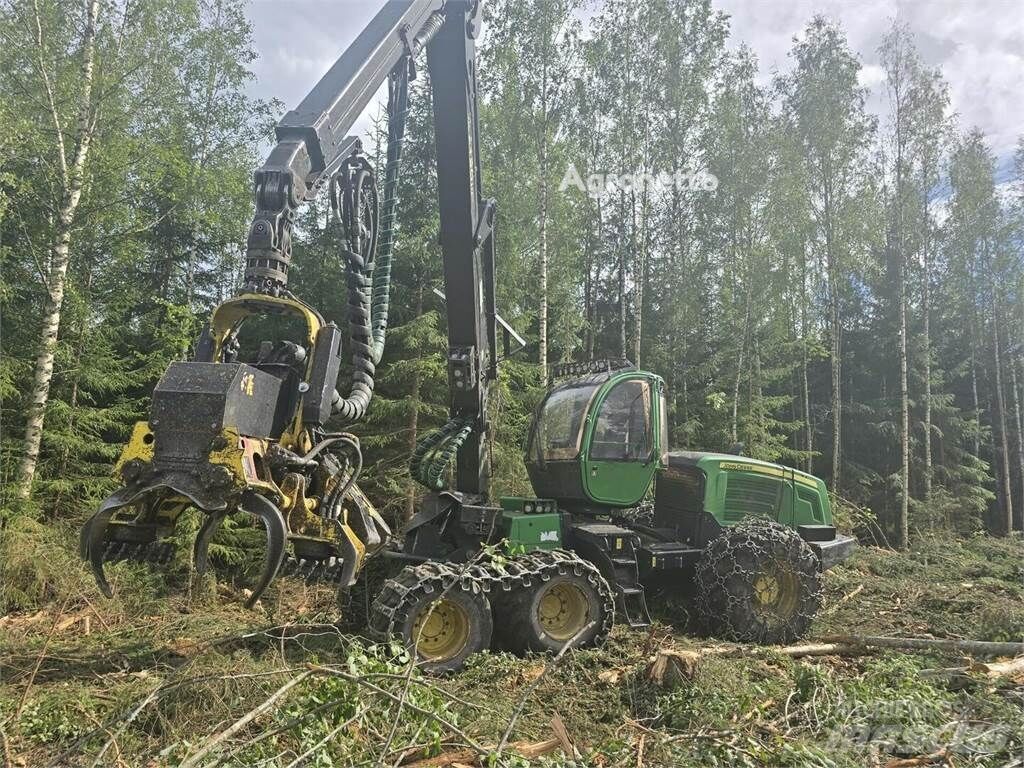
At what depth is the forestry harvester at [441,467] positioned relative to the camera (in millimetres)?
3385

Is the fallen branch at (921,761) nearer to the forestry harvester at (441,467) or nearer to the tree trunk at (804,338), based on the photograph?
the forestry harvester at (441,467)

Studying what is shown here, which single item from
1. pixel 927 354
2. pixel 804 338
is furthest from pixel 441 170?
pixel 927 354

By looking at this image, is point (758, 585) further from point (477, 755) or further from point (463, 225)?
point (463, 225)

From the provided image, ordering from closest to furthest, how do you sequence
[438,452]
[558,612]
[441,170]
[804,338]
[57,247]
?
[558,612] → [441,170] → [438,452] → [57,247] → [804,338]

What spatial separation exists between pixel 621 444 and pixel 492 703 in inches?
118

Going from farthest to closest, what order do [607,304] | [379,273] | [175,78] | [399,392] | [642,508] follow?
[607,304] < [175,78] < [399,392] < [642,508] < [379,273]

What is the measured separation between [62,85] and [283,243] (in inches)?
371

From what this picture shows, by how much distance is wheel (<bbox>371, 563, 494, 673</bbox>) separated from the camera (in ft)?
15.2

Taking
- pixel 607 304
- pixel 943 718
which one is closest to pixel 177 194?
pixel 943 718

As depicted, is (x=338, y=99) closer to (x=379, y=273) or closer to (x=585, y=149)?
Answer: (x=379, y=273)

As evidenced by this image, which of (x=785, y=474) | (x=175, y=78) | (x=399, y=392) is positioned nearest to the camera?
(x=785, y=474)

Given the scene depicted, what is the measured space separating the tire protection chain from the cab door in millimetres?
1199

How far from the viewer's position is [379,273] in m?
5.03

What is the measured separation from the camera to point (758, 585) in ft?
20.2
